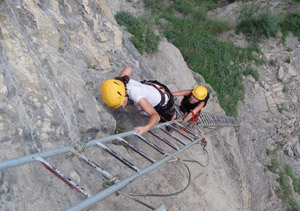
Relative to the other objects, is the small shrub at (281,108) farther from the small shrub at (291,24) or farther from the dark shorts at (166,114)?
the dark shorts at (166,114)

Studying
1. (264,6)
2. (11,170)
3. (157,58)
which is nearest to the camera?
(11,170)

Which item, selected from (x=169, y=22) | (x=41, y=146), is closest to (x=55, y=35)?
(x=41, y=146)

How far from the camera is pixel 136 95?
404 centimetres

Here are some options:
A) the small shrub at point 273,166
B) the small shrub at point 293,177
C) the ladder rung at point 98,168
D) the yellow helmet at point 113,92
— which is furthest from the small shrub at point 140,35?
the small shrub at point 293,177

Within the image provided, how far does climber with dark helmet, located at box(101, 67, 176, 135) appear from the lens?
3.84m

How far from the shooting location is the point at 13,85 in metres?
3.31

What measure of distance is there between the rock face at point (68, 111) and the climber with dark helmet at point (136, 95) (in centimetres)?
53

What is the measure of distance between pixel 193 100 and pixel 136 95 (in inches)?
82.9

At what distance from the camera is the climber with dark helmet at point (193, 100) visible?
5565 millimetres

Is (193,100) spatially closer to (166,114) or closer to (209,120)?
(166,114)

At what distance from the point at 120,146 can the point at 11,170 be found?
1853mm

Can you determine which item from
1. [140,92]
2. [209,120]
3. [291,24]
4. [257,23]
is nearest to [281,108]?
[257,23]

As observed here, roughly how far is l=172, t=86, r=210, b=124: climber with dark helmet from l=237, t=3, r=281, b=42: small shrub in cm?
939

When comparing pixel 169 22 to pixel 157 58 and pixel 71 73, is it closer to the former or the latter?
pixel 157 58
